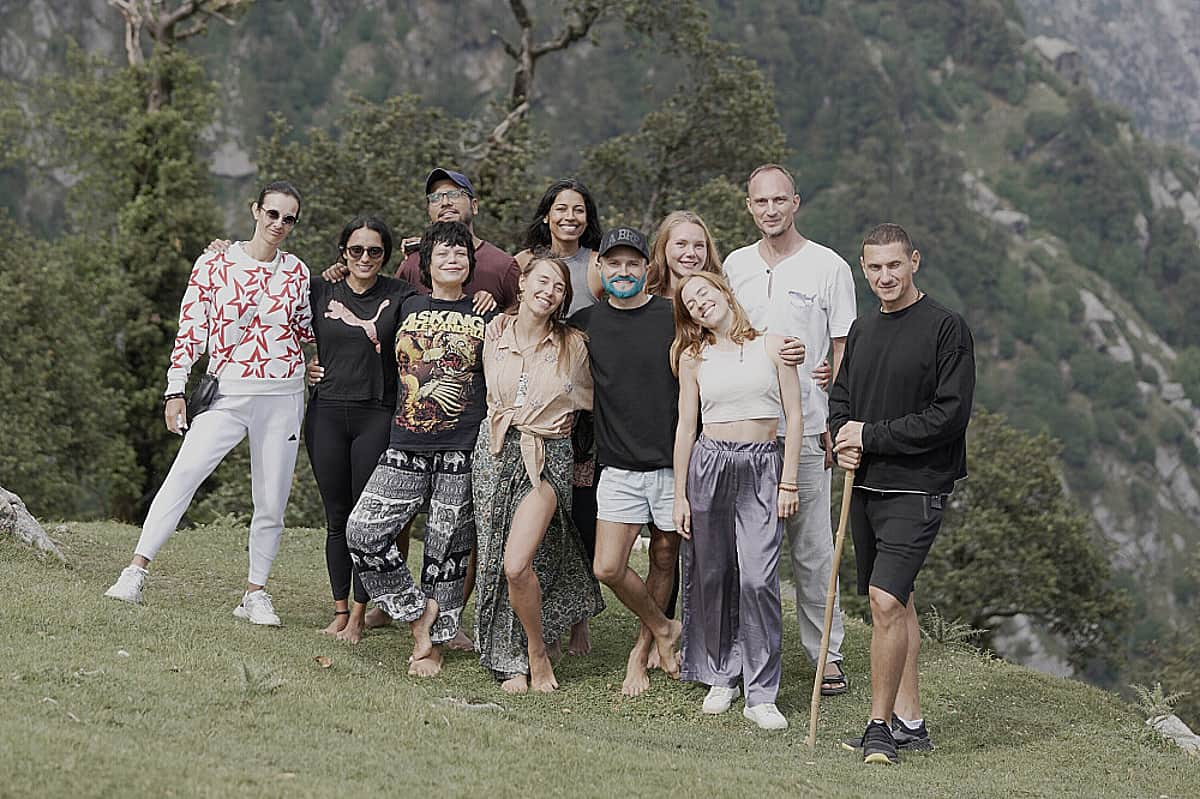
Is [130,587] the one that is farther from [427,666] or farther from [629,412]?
[629,412]

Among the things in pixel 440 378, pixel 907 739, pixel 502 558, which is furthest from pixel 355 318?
pixel 907 739

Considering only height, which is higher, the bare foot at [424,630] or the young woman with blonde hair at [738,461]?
the young woman with blonde hair at [738,461]

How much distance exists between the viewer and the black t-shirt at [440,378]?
23.7 feet

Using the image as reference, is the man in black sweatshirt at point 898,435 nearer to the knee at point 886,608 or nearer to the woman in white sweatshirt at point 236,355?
the knee at point 886,608

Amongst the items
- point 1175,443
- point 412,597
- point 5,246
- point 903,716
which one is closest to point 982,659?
point 903,716

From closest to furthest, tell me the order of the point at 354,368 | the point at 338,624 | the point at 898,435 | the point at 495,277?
the point at 898,435
the point at 354,368
the point at 495,277
the point at 338,624

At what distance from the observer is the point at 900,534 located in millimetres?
6367

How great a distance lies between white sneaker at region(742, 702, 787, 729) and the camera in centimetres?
688

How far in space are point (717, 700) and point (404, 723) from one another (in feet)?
6.48

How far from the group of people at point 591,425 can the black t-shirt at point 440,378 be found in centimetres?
2

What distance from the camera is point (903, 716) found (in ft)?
22.3

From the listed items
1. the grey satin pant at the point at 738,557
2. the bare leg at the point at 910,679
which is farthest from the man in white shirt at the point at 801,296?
the bare leg at the point at 910,679

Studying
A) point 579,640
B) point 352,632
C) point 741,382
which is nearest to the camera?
point 741,382

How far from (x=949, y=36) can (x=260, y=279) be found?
154 m
